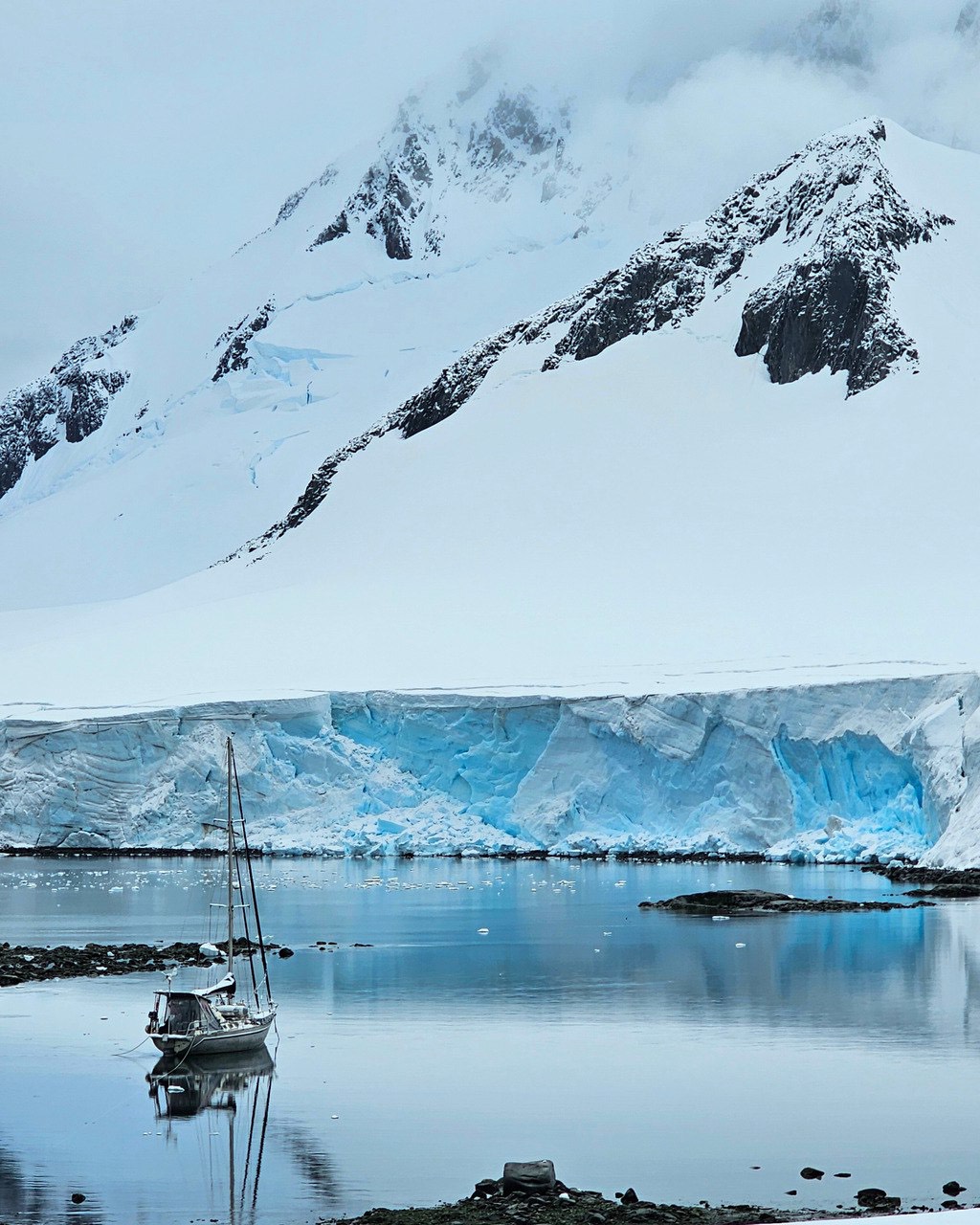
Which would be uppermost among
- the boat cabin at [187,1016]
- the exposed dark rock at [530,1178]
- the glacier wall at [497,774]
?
the glacier wall at [497,774]

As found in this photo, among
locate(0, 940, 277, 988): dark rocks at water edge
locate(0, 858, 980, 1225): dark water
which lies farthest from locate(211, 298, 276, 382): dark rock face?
locate(0, 940, 277, 988): dark rocks at water edge

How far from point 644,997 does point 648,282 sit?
44.3m

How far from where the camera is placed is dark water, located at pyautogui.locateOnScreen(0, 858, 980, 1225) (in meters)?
8.78

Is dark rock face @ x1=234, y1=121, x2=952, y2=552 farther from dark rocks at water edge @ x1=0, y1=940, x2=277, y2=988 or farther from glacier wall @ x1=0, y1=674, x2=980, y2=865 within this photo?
dark rocks at water edge @ x1=0, y1=940, x2=277, y2=988

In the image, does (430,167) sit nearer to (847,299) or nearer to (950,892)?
(847,299)

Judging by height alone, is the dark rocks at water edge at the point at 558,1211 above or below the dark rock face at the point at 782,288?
below

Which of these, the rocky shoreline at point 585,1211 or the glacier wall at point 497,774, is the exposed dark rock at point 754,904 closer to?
the glacier wall at point 497,774

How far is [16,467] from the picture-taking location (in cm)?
9525

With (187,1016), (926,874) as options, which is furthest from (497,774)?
(187,1016)

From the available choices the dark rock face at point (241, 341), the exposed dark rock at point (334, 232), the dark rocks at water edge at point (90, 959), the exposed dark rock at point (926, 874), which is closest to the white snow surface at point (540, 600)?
the exposed dark rock at point (926, 874)

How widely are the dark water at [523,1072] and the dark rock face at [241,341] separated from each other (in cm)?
6109

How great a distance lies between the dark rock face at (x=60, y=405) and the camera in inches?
3610

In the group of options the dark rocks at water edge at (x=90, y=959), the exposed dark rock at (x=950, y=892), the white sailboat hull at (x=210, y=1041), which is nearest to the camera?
the white sailboat hull at (x=210, y=1041)

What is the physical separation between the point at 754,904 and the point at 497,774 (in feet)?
34.2
